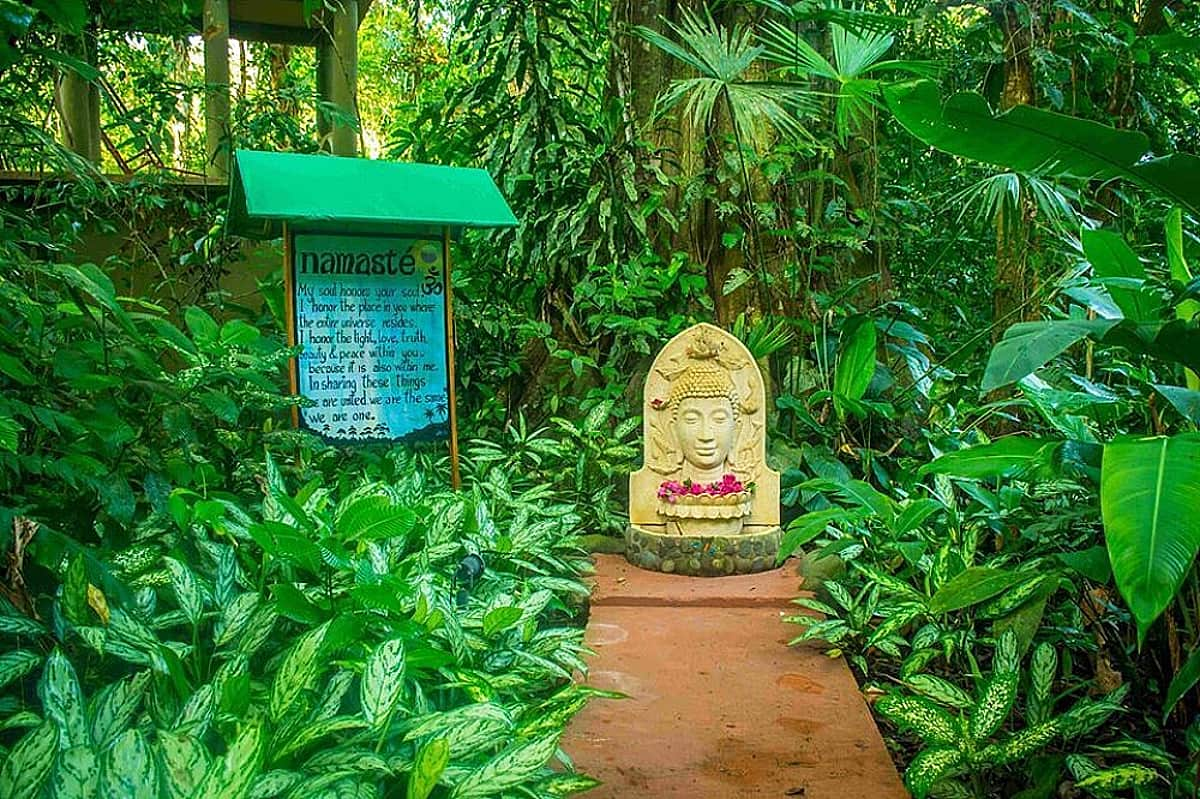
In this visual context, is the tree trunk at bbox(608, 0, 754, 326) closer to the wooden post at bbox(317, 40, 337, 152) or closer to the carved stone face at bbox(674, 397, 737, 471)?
the carved stone face at bbox(674, 397, 737, 471)

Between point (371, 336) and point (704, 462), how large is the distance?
1478mm

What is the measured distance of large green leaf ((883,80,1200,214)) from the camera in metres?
2.10

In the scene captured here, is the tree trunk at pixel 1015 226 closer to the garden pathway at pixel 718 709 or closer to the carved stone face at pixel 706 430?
the carved stone face at pixel 706 430

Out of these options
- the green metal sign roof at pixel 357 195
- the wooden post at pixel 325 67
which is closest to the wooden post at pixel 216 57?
the wooden post at pixel 325 67

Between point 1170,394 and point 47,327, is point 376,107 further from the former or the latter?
point 1170,394

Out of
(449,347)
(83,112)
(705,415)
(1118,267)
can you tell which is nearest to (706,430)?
(705,415)

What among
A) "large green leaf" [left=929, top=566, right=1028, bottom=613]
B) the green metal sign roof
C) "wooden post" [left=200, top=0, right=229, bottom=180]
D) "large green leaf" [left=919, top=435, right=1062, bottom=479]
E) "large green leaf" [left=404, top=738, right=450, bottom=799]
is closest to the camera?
"large green leaf" [left=404, top=738, right=450, bottom=799]

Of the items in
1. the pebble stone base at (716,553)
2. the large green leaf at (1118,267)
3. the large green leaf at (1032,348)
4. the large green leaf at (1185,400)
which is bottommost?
the pebble stone base at (716,553)

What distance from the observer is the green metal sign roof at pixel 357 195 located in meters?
3.52

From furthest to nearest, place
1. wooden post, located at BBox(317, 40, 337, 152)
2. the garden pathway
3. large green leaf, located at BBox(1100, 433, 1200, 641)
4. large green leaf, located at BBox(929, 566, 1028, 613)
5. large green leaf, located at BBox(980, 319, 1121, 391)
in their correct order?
wooden post, located at BBox(317, 40, 337, 152) → large green leaf, located at BBox(929, 566, 1028, 613) → the garden pathway → large green leaf, located at BBox(980, 319, 1121, 391) → large green leaf, located at BBox(1100, 433, 1200, 641)

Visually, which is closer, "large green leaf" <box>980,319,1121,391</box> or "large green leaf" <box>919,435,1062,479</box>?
"large green leaf" <box>980,319,1121,391</box>

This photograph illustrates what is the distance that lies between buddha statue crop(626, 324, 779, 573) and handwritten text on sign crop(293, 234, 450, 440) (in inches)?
37.6

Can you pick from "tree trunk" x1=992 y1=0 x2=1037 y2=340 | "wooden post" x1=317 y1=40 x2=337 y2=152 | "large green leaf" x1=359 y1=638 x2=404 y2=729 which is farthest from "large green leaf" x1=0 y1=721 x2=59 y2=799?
"wooden post" x1=317 y1=40 x2=337 y2=152

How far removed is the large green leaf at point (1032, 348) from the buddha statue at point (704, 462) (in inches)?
82.1
